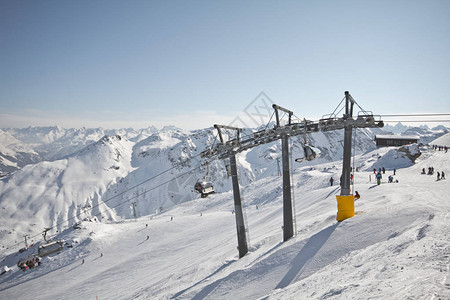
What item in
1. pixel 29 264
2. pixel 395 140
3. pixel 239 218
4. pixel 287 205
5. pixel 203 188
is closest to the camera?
pixel 287 205

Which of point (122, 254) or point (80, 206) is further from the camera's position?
point (80, 206)

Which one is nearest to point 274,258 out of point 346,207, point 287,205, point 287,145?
point 287,205

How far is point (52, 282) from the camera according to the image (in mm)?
26234

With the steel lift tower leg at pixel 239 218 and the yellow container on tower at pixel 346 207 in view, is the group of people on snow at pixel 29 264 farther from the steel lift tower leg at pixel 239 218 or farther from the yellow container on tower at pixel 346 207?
A: the yellow container on tower at pixel 346 207

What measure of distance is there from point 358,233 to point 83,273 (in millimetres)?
28712

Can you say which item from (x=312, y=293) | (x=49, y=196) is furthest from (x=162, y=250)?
(x=49, y=196)

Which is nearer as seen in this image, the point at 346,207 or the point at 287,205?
the point at 346,207

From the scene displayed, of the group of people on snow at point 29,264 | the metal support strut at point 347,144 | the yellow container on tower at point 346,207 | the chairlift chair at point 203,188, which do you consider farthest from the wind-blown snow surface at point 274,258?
the chairlift chair at point 203,188

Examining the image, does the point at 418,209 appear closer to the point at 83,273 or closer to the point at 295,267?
the point at 295,267

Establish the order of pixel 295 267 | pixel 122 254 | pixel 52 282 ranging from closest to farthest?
pixel 295 267
pixel 52 282
pixel 122 254

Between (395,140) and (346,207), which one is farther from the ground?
(346,207)

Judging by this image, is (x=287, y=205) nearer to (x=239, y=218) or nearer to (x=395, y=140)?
(x=239, y=218)

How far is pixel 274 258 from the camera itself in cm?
1085

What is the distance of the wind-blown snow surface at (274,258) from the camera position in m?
5.86
